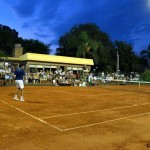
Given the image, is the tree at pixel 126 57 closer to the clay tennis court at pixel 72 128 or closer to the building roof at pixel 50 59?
the building roof at pixel 50 59

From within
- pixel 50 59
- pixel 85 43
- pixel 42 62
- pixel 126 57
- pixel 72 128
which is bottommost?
pixel 72 128

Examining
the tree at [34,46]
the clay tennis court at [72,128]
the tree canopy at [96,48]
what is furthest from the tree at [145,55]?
the clay tennis court at [72,128]

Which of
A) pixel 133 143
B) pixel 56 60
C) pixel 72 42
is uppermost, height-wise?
pixel 72 42

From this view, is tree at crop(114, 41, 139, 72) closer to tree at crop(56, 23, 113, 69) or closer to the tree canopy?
the tree canopy

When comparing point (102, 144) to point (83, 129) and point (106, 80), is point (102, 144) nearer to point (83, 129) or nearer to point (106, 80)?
point (83, 129)

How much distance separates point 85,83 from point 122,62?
Answer: 3320cm

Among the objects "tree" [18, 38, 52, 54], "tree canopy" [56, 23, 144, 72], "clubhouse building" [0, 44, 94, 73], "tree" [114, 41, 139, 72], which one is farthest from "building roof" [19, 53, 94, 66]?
"tree" [114, 41, 139, 72]

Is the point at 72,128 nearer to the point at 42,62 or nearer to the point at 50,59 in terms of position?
the point at 42,62

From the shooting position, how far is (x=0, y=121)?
10062 mm

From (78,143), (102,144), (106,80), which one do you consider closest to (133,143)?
(102,144)

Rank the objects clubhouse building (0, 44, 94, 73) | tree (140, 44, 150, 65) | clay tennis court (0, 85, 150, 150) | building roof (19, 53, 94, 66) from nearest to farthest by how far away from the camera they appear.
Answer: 1. clay tennis court (0, 85, 150, 150)
2. clubhouse building (0, 44, 94, 73)
3. building roof (19, 53, 94, 66)
4. tree (140, 44, 150, 65)

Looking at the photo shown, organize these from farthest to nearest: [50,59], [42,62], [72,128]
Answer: [50,59] < [42,62] < [72,128]

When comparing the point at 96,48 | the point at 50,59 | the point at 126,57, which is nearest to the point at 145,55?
the point at 126,57

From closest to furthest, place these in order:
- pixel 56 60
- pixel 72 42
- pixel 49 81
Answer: pixel 49 81 < pixel 56 60 < pixel 72 42
